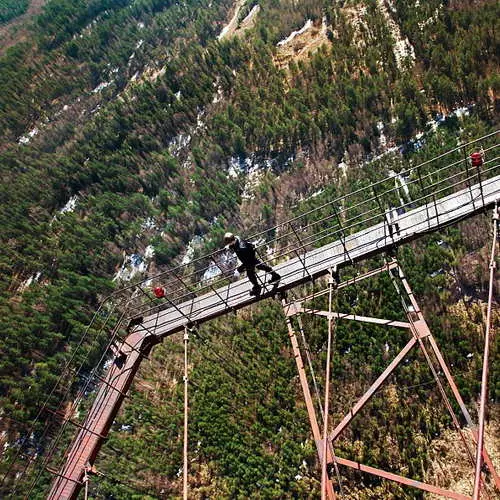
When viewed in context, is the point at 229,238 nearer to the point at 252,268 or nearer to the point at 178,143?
the point at 252,268

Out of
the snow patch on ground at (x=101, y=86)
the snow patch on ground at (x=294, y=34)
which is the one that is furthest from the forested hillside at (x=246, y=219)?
the snow patch on ground at (x=101, y=86)

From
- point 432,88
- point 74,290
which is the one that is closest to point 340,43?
point 432,88

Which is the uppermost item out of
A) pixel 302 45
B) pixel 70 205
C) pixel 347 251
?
pixel 302 45

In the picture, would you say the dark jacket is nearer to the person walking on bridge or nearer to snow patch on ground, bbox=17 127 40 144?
the person walking on bridge

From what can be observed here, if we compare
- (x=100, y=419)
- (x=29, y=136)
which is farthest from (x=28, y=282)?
(x=29, y=136)

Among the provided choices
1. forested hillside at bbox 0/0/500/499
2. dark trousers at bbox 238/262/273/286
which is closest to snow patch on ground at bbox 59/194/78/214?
forested hillside at bbox 0/0/500/499

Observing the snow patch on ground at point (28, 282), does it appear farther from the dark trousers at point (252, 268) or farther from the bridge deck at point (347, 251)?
the dark trousers at point (252, 268)

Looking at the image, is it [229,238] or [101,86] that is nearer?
[229,238]
